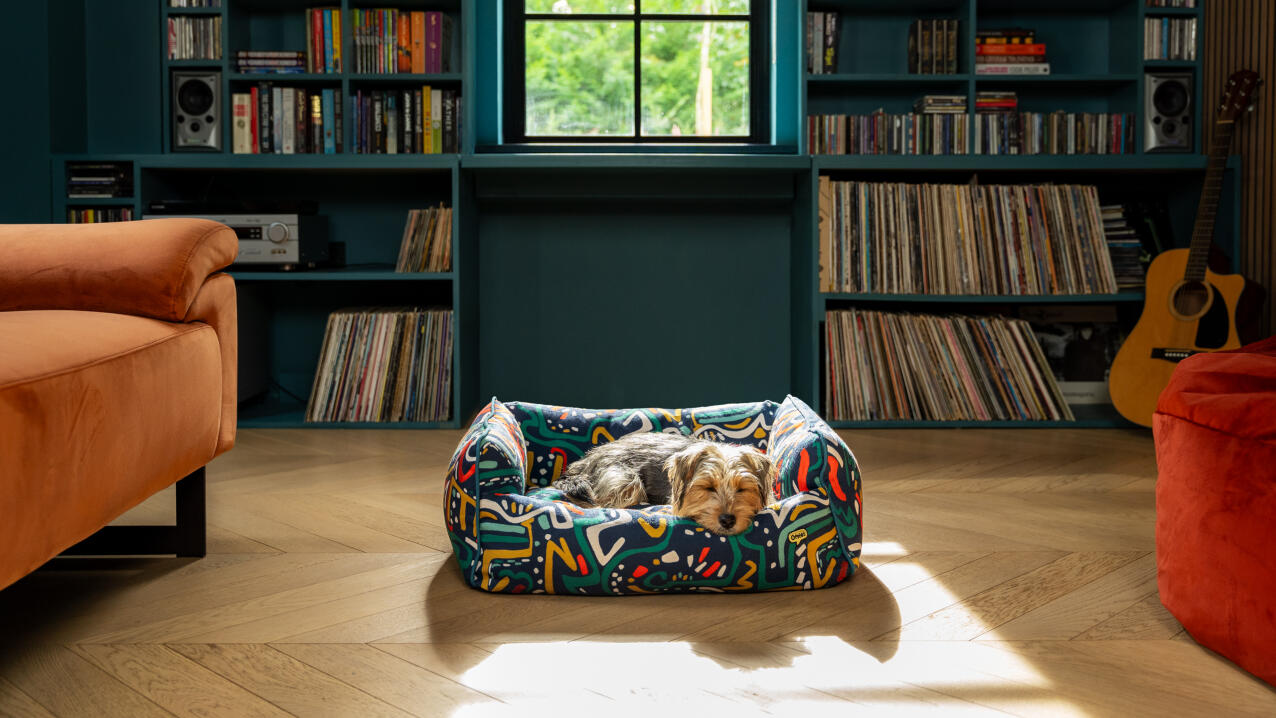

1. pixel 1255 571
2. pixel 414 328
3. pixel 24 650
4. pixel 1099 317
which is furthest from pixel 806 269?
pixel 24 650

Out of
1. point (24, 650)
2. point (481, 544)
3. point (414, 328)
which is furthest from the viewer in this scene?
point (414, 328)

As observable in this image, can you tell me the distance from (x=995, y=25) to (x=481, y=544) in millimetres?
A: 2924

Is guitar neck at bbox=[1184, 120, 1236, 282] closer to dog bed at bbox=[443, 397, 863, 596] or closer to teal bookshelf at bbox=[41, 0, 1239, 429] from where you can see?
teal bookshelf at bbox=[41, 0, 1239, 429]

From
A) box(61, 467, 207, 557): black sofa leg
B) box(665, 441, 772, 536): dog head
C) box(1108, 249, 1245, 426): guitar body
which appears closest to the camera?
box(665, 441, 772, 536): dog head

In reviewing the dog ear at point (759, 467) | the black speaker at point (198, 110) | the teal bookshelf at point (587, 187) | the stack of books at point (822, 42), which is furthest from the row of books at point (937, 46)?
the black speaker at point (198, 110)

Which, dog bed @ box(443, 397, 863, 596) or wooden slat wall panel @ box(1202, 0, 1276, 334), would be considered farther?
wooden slat wall panel @ box(1202, 0, 1276, 334)

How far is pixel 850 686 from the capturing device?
1.23 meters

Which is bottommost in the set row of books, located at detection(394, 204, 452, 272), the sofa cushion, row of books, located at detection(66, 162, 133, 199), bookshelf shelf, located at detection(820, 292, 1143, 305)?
the sofa cushion

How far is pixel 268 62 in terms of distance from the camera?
3.33 metres

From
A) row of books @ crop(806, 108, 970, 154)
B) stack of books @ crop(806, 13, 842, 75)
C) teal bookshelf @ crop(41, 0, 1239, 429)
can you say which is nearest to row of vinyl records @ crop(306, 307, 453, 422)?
teal bookshelf @ crop(41, 0, 1239, 429)

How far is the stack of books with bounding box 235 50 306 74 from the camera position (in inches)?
131

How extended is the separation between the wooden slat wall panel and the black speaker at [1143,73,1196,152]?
8 centimetres

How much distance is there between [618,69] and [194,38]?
144 centimetres

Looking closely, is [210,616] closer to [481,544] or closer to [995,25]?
[481,544]
